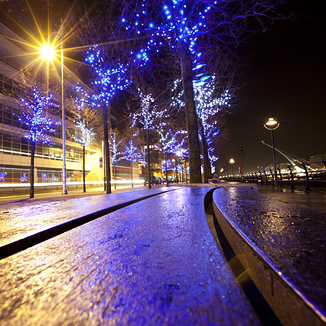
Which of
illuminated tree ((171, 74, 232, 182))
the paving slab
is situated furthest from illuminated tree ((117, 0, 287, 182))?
the paving slab

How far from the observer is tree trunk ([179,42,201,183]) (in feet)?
23.0

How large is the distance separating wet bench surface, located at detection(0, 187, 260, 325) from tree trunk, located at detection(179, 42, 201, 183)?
258 inches

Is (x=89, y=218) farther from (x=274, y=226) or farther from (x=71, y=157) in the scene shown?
(x=71, y=157)

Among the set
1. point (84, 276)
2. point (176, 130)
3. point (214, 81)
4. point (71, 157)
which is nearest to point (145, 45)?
point (214, 81)

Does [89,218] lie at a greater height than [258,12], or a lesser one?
lesser

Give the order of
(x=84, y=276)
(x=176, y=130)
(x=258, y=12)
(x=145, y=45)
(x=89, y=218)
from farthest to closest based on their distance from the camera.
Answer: (x=176, y=130) < (x=145, y=45) < (x=258, y=12) < (x=89, y=218) < (x=84, y=276)

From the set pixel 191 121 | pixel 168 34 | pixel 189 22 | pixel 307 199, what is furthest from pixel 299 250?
pixel 168 34

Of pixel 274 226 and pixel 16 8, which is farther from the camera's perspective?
pixel 16 8

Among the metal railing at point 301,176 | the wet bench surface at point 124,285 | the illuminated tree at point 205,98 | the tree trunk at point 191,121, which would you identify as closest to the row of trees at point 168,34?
the tree trunk at point 191,121

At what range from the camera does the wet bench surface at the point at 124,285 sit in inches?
10.8

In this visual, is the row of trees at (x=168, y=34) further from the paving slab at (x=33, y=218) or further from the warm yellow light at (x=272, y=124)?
the paving slab at (x=33, y=218)

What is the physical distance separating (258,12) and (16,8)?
811 centimetres

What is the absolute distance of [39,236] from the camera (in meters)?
0.71

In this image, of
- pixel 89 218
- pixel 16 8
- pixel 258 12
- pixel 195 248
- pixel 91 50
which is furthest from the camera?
pixel 91 50
